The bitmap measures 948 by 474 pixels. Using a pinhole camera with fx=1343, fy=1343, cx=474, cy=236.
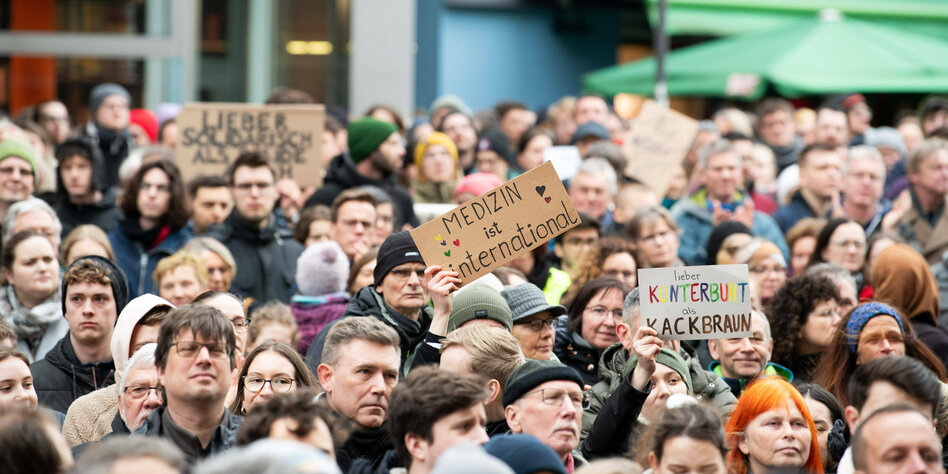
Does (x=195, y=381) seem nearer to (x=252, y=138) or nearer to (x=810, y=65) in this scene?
(x=252, y=138)

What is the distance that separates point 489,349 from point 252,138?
5.68 m

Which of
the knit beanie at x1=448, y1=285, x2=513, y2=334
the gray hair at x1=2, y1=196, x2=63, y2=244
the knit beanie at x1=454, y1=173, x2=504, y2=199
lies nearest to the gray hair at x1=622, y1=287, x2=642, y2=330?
the knit beanie at x1=448, y1=285, x2=513, y2=334

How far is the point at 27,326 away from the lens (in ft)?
24.7

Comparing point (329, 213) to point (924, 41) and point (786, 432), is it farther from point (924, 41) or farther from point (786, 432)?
point (924, 41)

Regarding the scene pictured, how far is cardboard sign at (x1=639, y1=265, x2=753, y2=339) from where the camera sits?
20.4 ft

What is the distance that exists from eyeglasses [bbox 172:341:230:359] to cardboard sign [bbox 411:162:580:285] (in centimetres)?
157

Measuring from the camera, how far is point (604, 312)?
7.12 m

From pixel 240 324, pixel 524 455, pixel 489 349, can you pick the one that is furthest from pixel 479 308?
pixel 524 455

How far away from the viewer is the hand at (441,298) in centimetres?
630

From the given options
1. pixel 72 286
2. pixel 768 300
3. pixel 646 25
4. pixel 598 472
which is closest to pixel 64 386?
pixel 72 286

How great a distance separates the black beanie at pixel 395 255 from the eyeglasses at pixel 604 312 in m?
0.98

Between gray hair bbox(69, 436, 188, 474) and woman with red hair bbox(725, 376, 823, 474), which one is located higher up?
gray hair bbox(69, 436, 188, 474)

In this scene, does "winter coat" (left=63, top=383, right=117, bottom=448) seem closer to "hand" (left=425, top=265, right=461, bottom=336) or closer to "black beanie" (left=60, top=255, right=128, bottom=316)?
"black beanie" (left=60, top=255, right=128, bottom=316)

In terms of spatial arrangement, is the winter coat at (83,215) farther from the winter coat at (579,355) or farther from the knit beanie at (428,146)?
the winter coat at (579,355)
